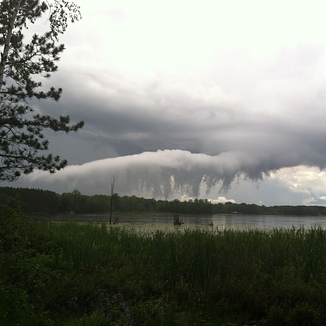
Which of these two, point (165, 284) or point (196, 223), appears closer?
point (165, 284)

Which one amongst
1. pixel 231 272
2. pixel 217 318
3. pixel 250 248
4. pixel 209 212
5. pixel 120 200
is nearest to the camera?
pixel 217 318

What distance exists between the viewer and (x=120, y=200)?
130m

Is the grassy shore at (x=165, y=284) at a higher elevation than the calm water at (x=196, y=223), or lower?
higher

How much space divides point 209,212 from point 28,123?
13581cm

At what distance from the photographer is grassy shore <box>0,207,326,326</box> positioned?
6750mm

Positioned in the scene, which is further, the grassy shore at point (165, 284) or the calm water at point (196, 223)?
the calm water at point (196, 223)

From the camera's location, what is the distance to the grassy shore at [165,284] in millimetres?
6750

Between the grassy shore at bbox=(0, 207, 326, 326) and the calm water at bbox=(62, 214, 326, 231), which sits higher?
the grassy shore at bbox=(0, 207, 326, 326)

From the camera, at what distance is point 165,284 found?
8.98 m

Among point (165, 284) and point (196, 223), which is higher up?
point (165, 284)

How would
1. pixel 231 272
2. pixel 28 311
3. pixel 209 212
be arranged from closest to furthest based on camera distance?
pixel 28 311
pixel 231 272
pixel 209 212

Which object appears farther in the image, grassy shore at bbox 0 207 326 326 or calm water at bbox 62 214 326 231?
calm water at bbox 62 214 326 231

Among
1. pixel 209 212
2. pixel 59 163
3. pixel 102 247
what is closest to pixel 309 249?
pixel 102 247

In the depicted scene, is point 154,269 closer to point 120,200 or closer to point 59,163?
point 59,163
